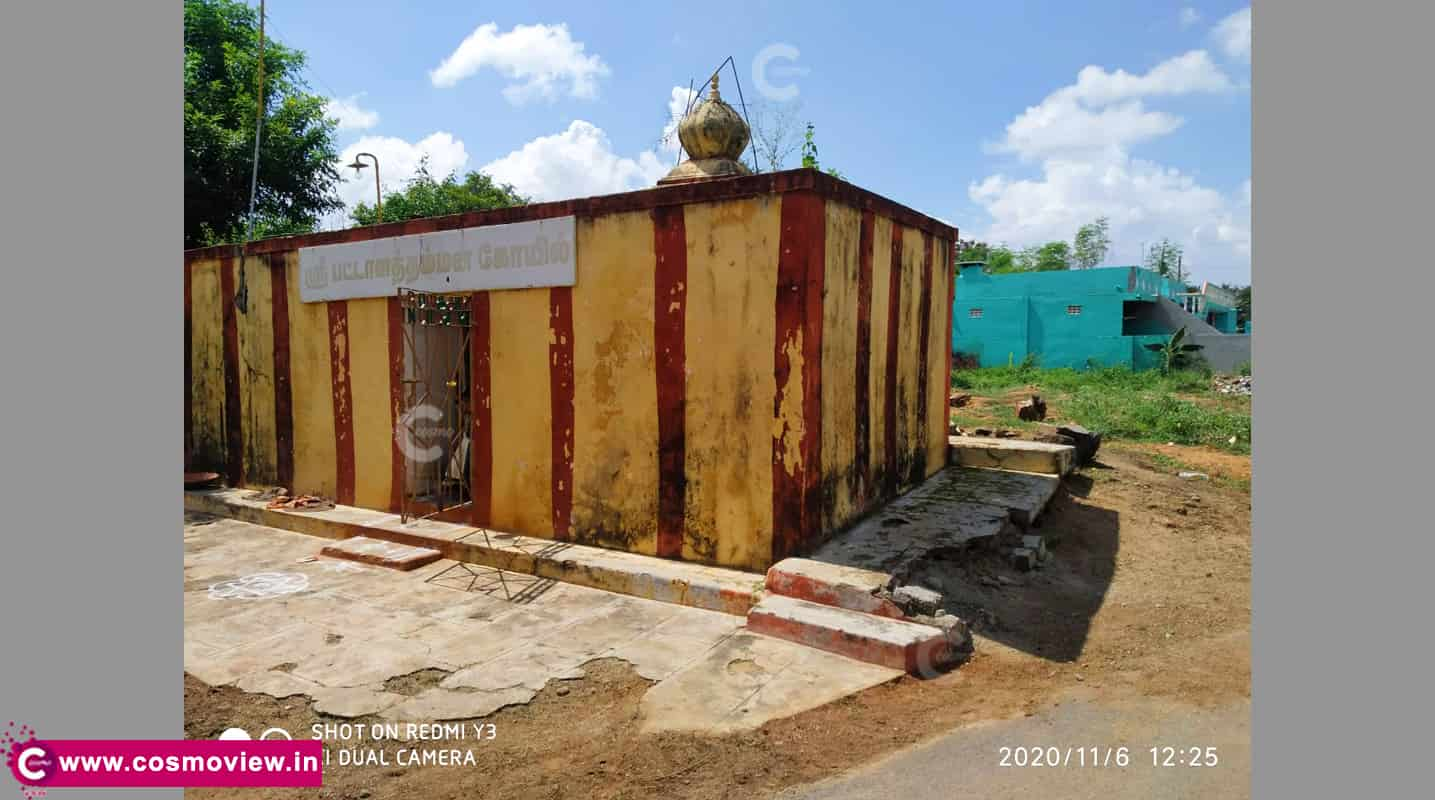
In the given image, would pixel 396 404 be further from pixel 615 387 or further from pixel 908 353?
pixel 908 353

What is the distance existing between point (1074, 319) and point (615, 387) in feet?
77.0

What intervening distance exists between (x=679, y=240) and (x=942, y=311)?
13.6ft

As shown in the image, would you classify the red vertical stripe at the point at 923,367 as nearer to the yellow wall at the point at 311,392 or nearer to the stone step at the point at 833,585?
the stone step at the point at 833,585

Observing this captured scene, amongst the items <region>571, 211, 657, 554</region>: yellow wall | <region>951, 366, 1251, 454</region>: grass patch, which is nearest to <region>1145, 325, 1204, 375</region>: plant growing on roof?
<region>951, 366, 1251, 454</region>: grass patch

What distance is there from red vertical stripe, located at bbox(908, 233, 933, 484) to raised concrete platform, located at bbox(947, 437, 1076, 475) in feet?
4.04

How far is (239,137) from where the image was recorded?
62.5 ft

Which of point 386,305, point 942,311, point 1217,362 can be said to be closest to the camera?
point 386,305

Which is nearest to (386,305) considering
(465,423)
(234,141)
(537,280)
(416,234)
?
(416,234)

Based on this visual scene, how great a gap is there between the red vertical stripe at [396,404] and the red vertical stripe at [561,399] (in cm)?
214

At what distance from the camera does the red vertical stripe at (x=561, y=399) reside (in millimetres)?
7316

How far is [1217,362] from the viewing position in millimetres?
24219

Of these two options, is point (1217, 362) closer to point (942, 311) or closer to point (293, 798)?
point (942, 311)

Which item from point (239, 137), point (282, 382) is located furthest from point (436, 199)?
point (282, 382)

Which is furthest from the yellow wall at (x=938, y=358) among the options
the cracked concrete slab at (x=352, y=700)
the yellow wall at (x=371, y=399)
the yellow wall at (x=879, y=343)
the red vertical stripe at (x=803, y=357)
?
the cracked concrete slab at (x=352, y=700)
